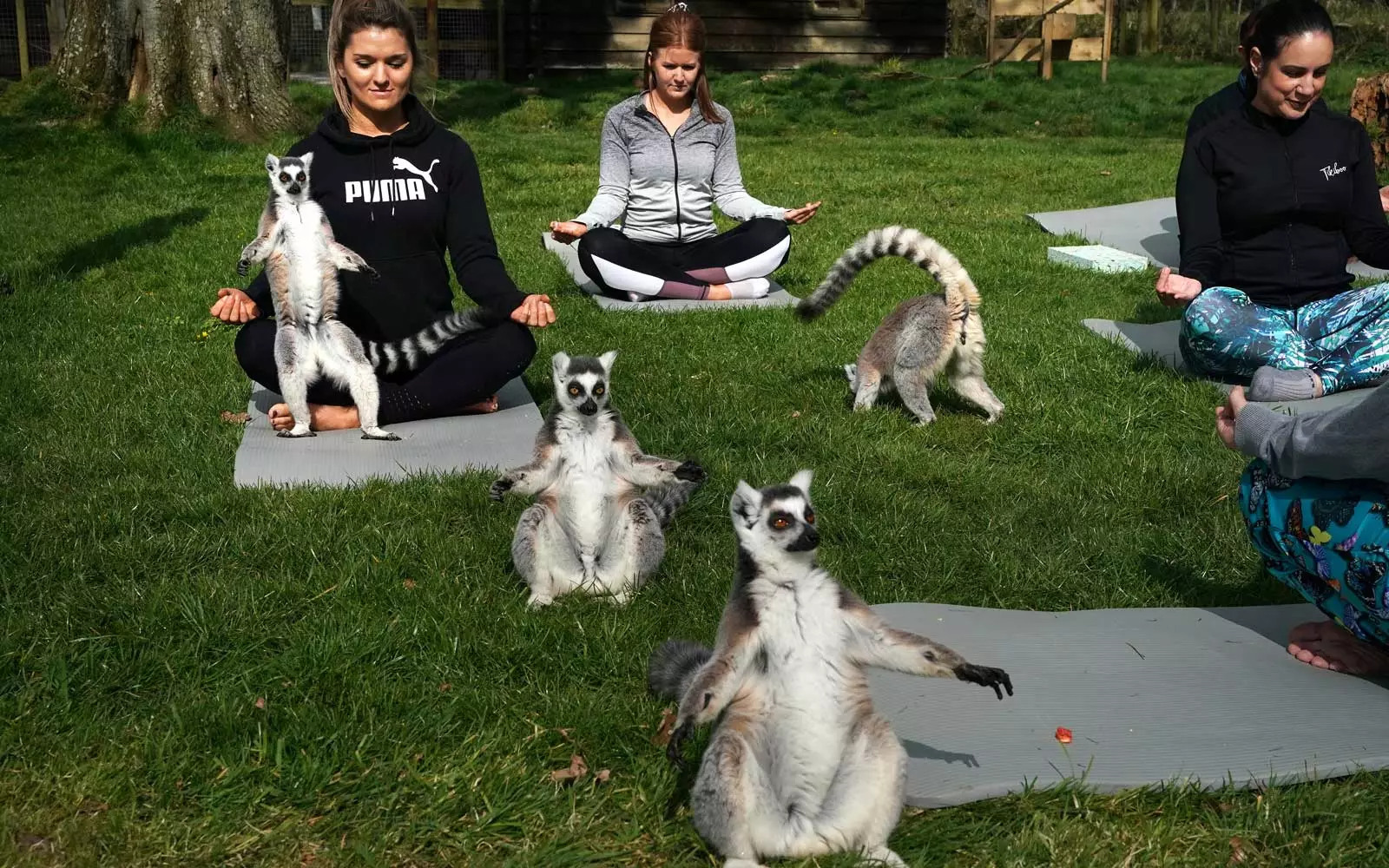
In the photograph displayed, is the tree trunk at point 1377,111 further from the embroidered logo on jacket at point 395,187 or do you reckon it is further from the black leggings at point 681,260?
the embroidered logo on jacket at point 395,187

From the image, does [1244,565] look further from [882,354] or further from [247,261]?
[247,261]

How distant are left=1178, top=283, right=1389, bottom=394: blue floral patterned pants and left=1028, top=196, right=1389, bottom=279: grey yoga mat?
113 inches

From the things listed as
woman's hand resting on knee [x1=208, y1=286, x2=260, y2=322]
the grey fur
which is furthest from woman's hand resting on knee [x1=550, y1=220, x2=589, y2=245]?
woman's hand resting on knee [x1=208, y1=286, x2=260, y2=322]

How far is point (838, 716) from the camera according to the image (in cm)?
284

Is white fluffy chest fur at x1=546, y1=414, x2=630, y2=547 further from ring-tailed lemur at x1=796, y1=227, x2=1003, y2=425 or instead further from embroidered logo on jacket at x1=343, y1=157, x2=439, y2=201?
ring-tailed lemur at x1=796, y1=227, x2=1003, y2=425

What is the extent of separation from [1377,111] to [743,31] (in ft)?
43.5

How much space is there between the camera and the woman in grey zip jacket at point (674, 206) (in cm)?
823

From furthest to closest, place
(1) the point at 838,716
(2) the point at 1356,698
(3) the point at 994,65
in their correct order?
(3) the point at 994,65 < (2) the point at 1356,698 < (1) the point at 838,716

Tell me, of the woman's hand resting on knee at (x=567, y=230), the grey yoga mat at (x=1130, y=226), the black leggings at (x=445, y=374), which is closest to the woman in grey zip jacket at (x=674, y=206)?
the woman's hand resting on knee at (x=567, y=230)

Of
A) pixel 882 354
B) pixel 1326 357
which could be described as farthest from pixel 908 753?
pixel 1326 357

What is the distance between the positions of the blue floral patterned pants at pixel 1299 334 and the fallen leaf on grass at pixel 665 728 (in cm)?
418

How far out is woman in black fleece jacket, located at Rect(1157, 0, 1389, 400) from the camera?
6152 mm

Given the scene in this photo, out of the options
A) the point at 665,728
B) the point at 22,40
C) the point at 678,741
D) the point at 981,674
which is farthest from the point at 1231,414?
the point at 22,40

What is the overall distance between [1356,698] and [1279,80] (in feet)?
12.0
